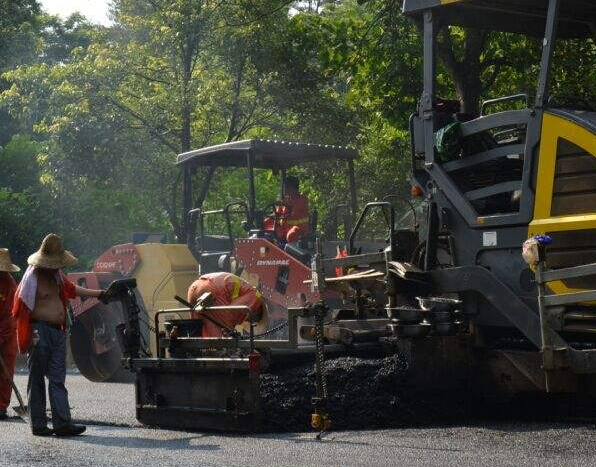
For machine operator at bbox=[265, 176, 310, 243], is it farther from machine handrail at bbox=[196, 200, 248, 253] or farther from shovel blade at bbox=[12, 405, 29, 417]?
shovel blade at bbox=[12, 405, 29, 417]

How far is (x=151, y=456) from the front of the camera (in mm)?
8711

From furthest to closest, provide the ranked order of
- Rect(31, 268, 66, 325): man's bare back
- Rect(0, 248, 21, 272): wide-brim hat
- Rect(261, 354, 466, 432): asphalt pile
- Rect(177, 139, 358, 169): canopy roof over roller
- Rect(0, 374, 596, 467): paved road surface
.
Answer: Rect(177, 139, 358, 169): canopy roof over roller → Rect(0, 248, 21, 272): wide-brim hat → Rect(31, 268, 66, 325): man's bare back → Rect(261, 354, 466, 432): asphalt pile → Rect(0, 374, 596, 467): paved road surface

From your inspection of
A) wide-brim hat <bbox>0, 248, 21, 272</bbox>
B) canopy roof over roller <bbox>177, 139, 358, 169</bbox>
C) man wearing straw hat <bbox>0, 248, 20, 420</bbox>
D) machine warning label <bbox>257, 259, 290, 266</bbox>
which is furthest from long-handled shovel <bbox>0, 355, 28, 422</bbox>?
canopy roof over roller <bbox>177, 139, 358, 169</bbox>

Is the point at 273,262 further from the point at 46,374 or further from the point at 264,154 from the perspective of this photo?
the point at 46,374

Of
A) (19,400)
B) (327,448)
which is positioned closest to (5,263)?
(19,400)

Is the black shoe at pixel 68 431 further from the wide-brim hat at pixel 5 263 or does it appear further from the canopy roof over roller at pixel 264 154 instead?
the canopy roof over roller at pixel 264 154

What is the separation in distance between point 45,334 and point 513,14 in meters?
4.47

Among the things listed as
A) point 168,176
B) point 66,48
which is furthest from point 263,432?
point 66,48

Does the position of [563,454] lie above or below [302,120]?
below

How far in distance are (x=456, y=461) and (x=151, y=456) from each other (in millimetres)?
2066

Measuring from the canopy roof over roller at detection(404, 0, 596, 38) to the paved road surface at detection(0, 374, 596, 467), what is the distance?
3.13 metres

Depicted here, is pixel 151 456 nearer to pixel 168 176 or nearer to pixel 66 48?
pixel 168 176

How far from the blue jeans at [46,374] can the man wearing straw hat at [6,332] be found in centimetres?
134

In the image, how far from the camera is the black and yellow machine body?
8.87 metres
